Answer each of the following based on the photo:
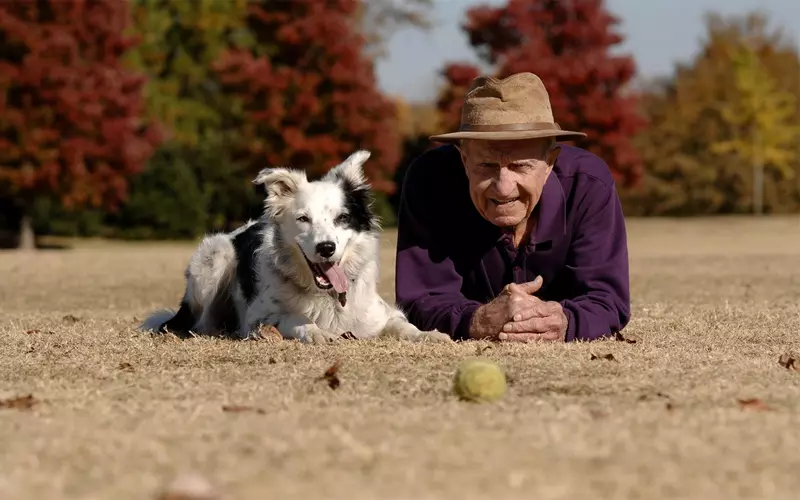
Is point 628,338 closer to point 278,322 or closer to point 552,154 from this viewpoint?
point 552,154

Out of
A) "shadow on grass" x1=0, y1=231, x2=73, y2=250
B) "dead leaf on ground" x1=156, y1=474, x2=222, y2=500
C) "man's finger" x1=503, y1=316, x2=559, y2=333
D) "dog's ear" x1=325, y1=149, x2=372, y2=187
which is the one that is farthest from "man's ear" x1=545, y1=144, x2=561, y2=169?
"shadow on grass" x1=0, y1=231, x2=73, y2=250

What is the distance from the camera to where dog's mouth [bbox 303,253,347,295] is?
24.9 feet

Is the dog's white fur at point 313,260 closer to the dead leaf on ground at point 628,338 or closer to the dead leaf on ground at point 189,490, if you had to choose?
the dead leaf on ground at point 628,338

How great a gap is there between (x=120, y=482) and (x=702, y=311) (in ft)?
23.0

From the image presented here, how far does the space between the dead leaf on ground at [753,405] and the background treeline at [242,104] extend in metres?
19.5

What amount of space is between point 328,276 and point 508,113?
1.78m

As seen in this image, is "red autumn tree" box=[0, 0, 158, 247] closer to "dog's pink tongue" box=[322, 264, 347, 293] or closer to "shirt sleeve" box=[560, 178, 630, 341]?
"dog's pink tongue" box=[322, 264, 347, 293]

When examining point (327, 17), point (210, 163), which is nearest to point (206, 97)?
point (210, 163)

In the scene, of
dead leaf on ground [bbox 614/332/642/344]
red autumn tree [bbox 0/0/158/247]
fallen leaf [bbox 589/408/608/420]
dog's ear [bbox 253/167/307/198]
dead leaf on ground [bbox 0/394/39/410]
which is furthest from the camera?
red autumn tree [bbox 0/0/158/247]

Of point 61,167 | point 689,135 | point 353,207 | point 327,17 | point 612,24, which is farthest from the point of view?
point 689,135

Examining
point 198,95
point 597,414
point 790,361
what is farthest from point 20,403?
point 198,95

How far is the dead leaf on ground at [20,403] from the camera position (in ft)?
16.0

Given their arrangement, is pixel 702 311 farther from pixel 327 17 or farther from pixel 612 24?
pixel 612 24

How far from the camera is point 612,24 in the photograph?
132 ft
